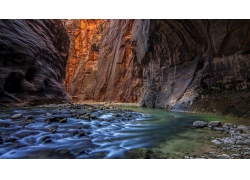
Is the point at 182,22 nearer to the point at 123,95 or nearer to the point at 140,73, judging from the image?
the point at 140,73

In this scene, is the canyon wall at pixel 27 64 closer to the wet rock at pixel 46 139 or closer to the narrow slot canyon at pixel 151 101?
the narrow slot canyon at pixel 151 101

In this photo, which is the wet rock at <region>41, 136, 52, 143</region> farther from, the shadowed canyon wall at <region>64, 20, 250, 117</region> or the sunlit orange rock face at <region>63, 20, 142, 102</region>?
the sunlit orange rock face at <region>63, 20, 142, 102</region>

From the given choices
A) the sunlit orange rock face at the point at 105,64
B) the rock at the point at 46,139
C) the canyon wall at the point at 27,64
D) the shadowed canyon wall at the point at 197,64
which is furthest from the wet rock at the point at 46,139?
the sunlit orange rock face at the point at 105,64

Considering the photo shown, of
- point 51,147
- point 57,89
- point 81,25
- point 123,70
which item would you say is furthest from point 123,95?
point 81,25

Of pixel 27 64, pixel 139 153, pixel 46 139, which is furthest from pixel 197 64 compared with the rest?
pixel 27 64

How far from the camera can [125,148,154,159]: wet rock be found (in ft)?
7.70

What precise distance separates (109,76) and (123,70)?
3.57m

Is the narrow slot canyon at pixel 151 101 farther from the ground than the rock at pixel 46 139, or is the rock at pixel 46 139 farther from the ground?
the narrow slot canyon at pixel 151 101

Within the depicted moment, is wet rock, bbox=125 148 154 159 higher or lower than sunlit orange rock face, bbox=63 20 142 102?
lower

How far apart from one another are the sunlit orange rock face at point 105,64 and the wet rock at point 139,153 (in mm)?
22038

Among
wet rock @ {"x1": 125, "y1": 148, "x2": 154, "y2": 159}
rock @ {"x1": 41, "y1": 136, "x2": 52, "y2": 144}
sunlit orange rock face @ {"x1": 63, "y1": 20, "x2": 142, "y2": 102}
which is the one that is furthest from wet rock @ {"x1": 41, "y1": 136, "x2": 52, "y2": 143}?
sunlit orange rock face @ {"x1": 63, "y1": 20, "x2": 142, "y2": 102}

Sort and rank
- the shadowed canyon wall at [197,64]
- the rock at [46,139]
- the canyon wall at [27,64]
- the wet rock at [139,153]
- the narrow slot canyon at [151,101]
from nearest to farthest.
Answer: the wet rock at [139,153] < the narrow slot canyon at [151,101] < the rock at [46,139] < the shadowed canyon wall at [197,64] < the canyon wall at [27,64]

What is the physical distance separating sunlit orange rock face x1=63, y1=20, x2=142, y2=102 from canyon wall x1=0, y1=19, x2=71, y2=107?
1273cm

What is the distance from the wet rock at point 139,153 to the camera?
7.70ft
